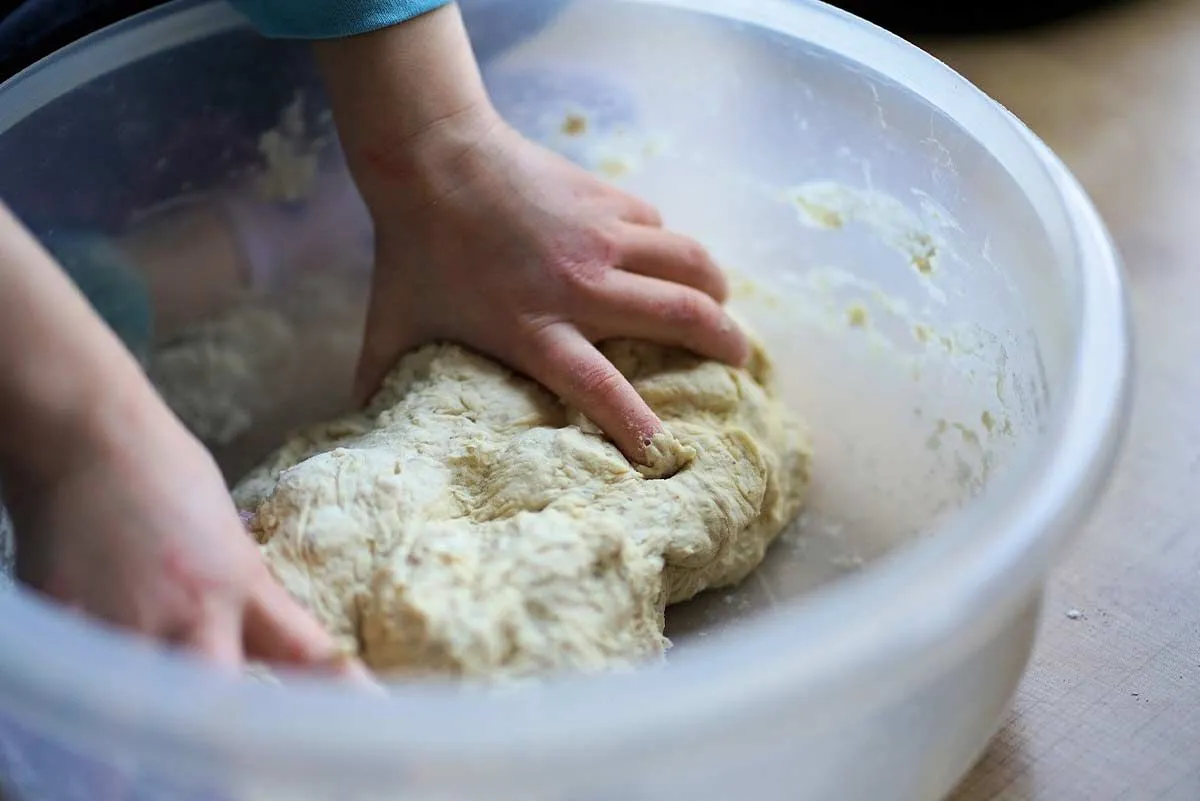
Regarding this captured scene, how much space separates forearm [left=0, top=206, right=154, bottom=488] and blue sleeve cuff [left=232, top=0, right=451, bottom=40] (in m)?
0.30

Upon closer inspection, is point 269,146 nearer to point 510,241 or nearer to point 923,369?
point 510,241

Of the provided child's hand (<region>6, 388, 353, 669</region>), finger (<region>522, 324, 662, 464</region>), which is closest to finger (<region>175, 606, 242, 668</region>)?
child's hand (<region>6, 388, 353, 669</region>)

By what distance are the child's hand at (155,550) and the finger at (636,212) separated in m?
0.38

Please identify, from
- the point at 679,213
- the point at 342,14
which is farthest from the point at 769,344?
the point at 342,14

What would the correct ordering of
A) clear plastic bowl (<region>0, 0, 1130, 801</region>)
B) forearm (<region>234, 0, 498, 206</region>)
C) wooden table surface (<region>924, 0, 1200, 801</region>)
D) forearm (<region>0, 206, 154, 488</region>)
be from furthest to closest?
forearm (<region>234, 0, 498, 206</region>)
wooden table surface (<region>924, 0, 1200, 801</region>)
forearm (<region>0, 206, 154, 488</region>)
clear plastic bowl (<region>0, 0, 1130, 801</region>)

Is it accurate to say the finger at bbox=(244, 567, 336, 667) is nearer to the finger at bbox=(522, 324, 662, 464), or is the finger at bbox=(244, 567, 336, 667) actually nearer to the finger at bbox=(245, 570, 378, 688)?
the finger at bbox=(245, 570, 378, 688)

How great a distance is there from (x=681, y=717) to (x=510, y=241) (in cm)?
44

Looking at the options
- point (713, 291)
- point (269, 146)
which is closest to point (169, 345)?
point (269, 146)

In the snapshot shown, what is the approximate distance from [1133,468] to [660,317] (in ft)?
1.15

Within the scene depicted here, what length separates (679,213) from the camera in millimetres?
999

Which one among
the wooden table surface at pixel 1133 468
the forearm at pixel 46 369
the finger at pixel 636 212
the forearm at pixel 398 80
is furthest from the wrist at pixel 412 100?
Answer: the wooden table surface at pixel 1133 468

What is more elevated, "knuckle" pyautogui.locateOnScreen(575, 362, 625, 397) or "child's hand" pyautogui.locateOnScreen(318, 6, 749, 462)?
"child's hand" pyautogui.locateOnScreen(318, 6, 749, 462)

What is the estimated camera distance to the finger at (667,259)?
83 cm

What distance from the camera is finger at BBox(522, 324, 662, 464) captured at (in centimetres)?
74
